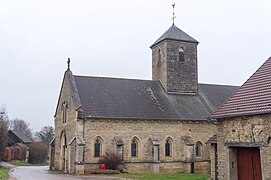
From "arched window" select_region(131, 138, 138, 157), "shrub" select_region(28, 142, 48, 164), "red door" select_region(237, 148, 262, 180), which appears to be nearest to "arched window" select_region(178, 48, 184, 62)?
"arched window" select_region(131, 138, 138, 157)

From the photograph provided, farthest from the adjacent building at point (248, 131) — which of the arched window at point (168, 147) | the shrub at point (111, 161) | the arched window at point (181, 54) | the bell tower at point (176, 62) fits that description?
the arched window at point (181, 54)

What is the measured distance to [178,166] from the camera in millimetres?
35656

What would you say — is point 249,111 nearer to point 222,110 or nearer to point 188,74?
point 222,110

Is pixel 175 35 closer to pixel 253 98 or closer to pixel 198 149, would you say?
pixel 198 149

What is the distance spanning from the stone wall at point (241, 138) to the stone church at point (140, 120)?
49.6 ft

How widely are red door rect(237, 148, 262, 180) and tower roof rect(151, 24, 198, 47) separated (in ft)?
77.3

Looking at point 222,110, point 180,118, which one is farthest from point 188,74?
point 222,110

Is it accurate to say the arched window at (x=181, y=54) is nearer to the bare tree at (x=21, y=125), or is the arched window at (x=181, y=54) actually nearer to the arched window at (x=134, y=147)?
the arched window at (x=134, y=147)

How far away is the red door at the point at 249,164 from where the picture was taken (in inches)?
699

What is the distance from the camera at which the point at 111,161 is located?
32438mm

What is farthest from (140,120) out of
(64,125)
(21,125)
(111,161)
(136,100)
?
(21,125)

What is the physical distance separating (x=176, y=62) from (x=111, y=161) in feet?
45.8

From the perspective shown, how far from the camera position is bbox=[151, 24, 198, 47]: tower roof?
4111 centimetres

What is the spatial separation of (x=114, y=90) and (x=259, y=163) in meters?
21.1
